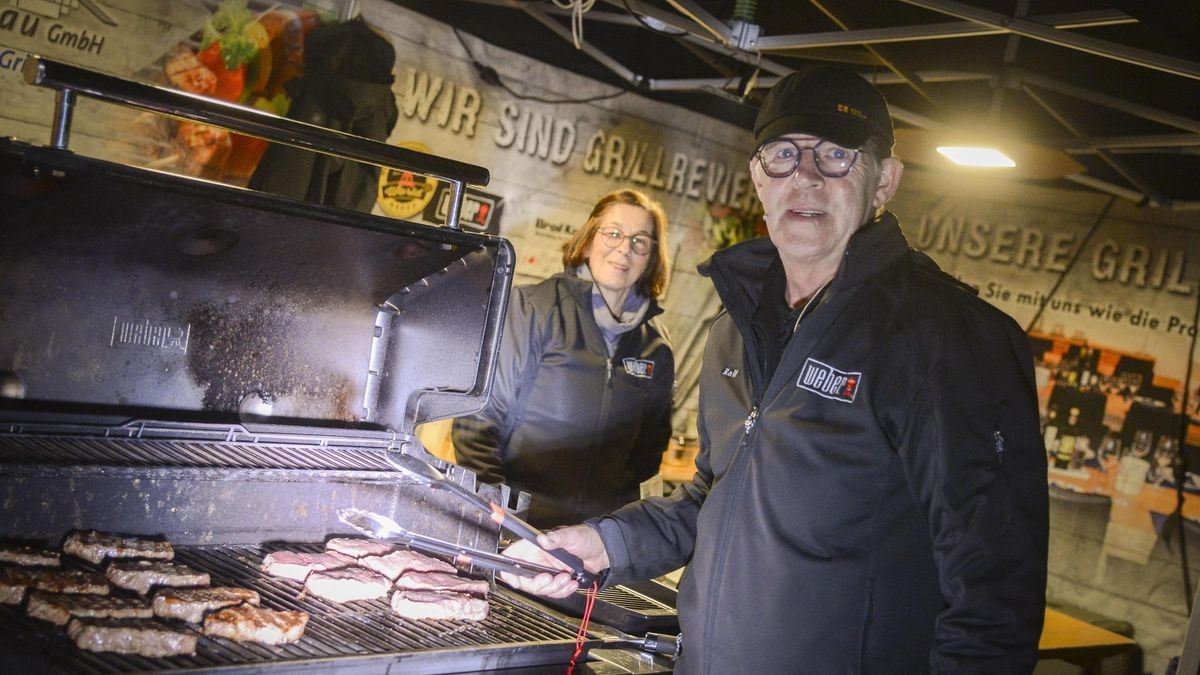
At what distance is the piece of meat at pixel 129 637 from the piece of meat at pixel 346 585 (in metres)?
0.45

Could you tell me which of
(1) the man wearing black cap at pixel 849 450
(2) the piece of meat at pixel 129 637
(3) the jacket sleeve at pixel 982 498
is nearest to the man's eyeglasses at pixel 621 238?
(1) the man wearing black cap at pixel 849 450

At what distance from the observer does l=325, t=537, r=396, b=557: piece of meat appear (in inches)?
108

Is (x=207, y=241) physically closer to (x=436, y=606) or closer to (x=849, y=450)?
(x=436, y=606)

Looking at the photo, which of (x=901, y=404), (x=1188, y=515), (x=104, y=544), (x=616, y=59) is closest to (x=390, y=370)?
(x=104, y=544)

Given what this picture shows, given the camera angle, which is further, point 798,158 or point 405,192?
point 405,192

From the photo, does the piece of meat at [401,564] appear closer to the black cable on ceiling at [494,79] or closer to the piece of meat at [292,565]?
the piece of meat at [292,565]

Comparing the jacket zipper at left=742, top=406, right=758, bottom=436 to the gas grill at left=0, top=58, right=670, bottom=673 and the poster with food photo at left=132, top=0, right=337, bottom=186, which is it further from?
the poster with food photo at left=132, top=0, right=337, bottom=186

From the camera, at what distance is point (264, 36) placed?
17.4 ft

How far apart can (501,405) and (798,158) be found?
2.10 m

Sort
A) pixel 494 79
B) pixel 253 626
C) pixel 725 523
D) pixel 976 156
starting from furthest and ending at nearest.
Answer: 1. pixel 494 79
2. pixel 976 156
3. pixel 725 523
4. pixel 253 626

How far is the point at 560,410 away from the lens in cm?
424

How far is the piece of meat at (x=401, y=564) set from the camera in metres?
2.70

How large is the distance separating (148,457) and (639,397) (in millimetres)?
2334

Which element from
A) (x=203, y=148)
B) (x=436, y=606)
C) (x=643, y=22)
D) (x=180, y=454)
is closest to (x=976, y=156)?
(x=643, y=22)
